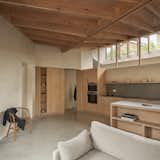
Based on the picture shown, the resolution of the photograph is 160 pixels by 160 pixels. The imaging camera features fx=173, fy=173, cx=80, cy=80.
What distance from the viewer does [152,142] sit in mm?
1898

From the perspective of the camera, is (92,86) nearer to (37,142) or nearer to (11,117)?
(37,142)

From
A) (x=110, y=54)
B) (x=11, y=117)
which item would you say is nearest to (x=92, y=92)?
(x=110, y=54)

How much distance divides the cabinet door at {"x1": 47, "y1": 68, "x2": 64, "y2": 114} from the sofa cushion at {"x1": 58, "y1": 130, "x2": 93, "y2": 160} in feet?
17.2

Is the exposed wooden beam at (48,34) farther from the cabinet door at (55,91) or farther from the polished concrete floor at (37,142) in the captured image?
the polished concrete floor at (37,142)

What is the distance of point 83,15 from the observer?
12.3 ft

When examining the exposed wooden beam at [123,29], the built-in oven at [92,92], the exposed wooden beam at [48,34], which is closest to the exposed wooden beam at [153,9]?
the exposed wooden beam at [123,29]

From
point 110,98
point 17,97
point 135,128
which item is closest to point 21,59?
point 17,97

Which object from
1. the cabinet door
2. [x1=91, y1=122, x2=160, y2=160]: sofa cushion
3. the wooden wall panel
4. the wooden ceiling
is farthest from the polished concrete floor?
the wooden ceiling

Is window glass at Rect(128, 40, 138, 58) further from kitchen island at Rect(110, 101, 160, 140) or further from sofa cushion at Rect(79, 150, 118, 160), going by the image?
sofa cushion at Rect(79, 150, 118, 160)

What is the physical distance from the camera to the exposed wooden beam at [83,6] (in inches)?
125

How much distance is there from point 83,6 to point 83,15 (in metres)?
0.41

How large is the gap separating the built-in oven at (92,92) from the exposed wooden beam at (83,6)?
4.07 meters

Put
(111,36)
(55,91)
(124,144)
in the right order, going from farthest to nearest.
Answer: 1. (55,91)
2. (111,36)
3. (124,144)

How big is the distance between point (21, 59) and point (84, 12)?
9.29 feet
